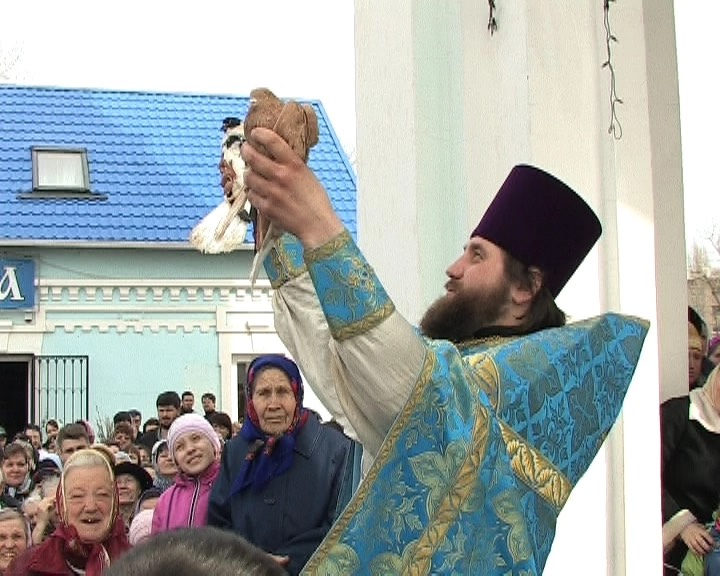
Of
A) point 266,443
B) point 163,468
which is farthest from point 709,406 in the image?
point 163,468

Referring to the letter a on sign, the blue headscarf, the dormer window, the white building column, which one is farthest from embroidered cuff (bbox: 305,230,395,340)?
the dormer window

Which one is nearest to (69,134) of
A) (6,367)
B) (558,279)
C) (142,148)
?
(142,148)

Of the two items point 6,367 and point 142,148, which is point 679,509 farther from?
point 142,148

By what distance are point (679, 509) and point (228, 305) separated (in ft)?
42.8

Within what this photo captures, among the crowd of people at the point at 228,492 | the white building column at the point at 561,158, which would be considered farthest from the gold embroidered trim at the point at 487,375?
the white building column at the point at 561,158

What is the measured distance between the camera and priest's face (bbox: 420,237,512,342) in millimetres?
2842

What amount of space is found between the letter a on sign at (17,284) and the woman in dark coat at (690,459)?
13.0 m

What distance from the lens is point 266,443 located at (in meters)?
4.98

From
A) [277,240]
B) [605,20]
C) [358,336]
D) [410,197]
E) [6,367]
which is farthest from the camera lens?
[6,367]

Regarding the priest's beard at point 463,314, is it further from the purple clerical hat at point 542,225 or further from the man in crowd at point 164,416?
the man in crowd at point 164,416

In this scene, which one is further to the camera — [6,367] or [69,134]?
[69,134]

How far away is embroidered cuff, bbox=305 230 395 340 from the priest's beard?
0.56 m

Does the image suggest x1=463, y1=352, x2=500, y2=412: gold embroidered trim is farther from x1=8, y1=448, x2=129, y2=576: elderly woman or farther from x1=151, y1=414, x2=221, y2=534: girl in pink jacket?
x1=151, y1=414, x2=221, y2=534: girl in pink jacket

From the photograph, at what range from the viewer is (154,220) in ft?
57.5
